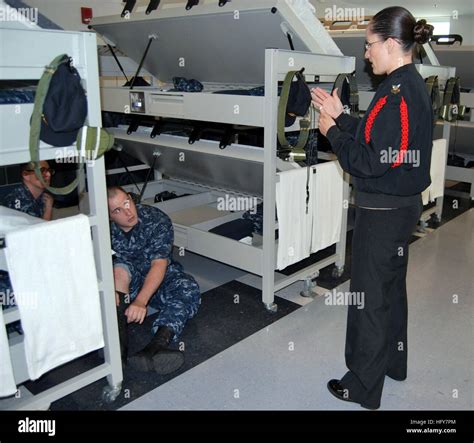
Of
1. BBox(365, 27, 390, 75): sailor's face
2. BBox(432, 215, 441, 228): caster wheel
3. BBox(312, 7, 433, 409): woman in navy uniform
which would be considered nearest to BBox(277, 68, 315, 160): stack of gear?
BBox(312, 7, 433, 409): woman in navy uniform

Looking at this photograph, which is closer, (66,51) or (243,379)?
(66,51)

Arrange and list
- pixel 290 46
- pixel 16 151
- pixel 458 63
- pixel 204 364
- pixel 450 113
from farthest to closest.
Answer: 1. pixel 458 63
2. pixel 450 113
3. pixel 290 46
4. pixel 204 364
5. pixel 16 151

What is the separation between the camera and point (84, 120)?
A: 5.23ft

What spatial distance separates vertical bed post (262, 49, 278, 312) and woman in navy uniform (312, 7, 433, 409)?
0.52m

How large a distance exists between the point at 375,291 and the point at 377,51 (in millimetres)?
832

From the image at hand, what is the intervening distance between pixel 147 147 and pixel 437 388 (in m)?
2.26

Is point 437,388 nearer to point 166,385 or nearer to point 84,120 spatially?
point 166,385

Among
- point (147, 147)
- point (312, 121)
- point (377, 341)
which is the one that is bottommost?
point (377, 341)

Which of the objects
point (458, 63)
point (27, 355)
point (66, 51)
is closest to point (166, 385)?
point (27, 355)

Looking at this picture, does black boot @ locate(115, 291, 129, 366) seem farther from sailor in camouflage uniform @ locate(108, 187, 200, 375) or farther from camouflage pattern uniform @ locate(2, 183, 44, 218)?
camouflage pattern uniform @ locate(2, 183, 44, 218)

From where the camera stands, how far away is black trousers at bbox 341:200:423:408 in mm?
1730

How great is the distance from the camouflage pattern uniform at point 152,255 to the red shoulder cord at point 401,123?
1.18m

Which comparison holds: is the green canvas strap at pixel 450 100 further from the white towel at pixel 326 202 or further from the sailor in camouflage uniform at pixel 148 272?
the sailor in camouflage uniform at pixel 148 272
